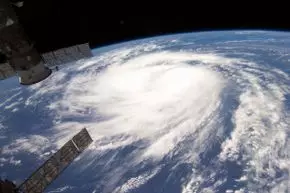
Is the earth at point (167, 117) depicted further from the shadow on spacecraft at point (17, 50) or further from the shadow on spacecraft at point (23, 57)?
the shadow on spacecraft at point (17, 50)

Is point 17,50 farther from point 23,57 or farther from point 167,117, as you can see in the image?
point 167,117

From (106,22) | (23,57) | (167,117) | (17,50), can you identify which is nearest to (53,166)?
(23,57)

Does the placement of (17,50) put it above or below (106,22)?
below

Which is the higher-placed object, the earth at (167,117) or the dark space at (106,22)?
the dark space at (106,22)

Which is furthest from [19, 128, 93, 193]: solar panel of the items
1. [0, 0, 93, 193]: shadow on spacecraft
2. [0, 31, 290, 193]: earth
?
[0, 31, 290, 193]: earth

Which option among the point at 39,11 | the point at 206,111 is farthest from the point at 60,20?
the point at 206,111

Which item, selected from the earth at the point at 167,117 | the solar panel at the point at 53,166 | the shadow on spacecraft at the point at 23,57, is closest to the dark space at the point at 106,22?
the shadow on spacecraft at the point at 23,57

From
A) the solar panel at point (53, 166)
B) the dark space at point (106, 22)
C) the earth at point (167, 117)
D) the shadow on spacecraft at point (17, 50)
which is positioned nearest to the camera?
the shadow on spacecraft at point (17, 50)

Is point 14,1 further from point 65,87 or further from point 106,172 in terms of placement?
point 106,172
